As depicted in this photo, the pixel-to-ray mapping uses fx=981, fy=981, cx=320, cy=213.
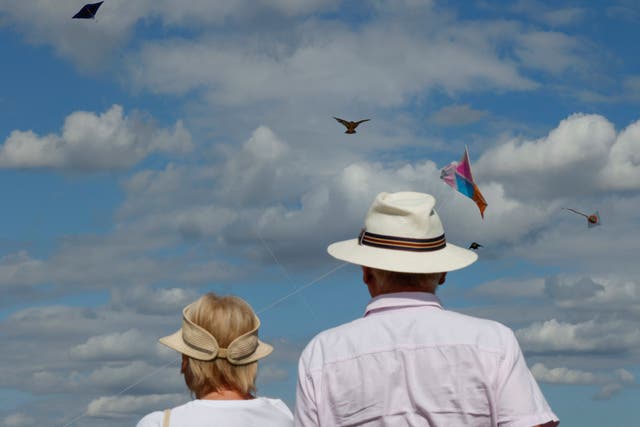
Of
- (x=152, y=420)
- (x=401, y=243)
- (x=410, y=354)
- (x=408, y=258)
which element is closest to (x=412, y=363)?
(x=410, y=354)

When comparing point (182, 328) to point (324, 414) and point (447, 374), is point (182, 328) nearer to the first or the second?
point (324, 414)

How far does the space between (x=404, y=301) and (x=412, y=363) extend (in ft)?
1.42

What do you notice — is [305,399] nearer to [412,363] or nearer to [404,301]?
[412,363]

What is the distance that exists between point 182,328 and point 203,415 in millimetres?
681

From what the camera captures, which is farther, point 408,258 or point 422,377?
point 408,258

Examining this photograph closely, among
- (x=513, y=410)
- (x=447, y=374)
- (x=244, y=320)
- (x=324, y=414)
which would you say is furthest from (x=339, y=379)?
(x=244, y=320)

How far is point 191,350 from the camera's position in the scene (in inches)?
289

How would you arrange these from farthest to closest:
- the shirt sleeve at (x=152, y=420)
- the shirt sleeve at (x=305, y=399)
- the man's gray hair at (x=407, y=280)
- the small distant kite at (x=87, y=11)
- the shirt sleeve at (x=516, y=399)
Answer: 1. the small distant kite at (x=87, y=11)
2. the shirt sleeve at (x=152, y=420)
3. the man's gray hair at (x=407, y=280)
4. the shirt sleeve at (x=305, y=399)
5. the shirt sleeve at (x=516, y=399)

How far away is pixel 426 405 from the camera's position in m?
5.85

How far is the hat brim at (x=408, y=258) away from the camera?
618 cm

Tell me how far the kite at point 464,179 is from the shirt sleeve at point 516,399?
14383 millimetres

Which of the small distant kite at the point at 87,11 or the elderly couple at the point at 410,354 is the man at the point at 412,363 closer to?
the elderly couple at the point at 410,354

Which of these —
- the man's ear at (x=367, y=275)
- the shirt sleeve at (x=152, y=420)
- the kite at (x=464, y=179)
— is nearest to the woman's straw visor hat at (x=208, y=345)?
the shirt sleeve at (x=152, y=420)

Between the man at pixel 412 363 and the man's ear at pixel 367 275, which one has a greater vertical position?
the man's ear at pixel 367 275
